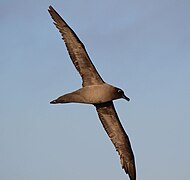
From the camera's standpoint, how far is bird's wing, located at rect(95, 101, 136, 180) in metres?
24.5

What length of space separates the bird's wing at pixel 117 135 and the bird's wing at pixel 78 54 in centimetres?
164

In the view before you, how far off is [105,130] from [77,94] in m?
3.02

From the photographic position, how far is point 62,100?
22828 mm

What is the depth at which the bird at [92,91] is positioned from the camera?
904 inches

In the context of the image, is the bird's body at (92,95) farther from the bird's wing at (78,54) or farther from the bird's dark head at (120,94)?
the bird's wing at (78,54)

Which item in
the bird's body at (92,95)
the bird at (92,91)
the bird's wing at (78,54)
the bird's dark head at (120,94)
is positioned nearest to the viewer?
the bird's body at (92,95)

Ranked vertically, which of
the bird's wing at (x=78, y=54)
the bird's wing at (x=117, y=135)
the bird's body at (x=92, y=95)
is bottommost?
the bird's wing at (x=117, y=135)

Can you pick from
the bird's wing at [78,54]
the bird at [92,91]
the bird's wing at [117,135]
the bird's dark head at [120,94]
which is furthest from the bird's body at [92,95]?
the bird's wing at [117,135]

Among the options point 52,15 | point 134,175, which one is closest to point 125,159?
point 134,175

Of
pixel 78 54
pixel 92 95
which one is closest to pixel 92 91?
pixel 92 95

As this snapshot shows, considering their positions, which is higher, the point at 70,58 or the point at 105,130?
the point at 70,58

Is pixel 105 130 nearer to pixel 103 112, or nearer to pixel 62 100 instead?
pixel 103 112


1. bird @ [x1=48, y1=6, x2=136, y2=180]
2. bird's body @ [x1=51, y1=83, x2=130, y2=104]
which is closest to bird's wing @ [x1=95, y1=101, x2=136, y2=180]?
bird @ [x1=48, y1=6, x2=136, y2=180]

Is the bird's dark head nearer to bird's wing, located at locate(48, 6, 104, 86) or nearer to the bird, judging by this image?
the bird
